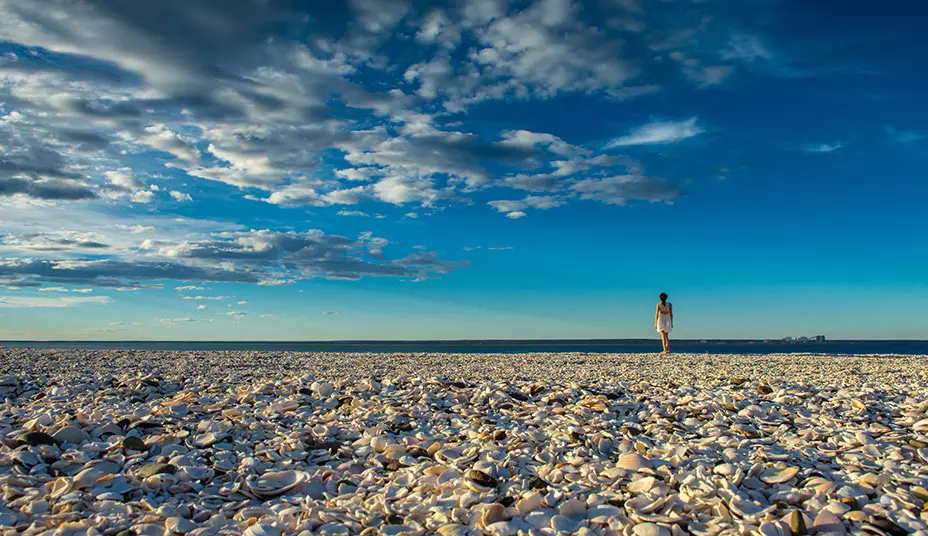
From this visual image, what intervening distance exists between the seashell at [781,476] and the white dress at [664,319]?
1316 centimetres

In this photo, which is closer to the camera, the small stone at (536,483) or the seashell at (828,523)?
the seashell at (828,523)

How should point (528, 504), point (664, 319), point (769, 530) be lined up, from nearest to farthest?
point (769, 530) < point (528, 504) < point (664, 319)

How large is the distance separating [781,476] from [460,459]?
2.35 meters

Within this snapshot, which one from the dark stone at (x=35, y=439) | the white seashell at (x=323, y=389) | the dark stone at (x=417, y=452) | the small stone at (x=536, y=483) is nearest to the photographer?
the small stone at (x=536, y=483)

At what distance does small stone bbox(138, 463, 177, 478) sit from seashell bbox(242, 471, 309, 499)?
65 cm

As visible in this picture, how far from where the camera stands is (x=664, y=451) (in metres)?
4.91

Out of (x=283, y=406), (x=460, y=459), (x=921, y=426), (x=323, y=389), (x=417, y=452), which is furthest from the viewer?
(x=323, y=389)

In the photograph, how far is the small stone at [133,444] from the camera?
5148 mm

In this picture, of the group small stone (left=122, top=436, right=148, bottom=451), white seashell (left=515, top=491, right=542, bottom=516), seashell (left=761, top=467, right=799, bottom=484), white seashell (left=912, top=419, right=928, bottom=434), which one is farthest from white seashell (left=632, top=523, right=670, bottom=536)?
small stone (left=122, top=436, right=148, bottom=451)

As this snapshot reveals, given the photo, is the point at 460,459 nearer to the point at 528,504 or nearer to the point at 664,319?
the point at 528,504

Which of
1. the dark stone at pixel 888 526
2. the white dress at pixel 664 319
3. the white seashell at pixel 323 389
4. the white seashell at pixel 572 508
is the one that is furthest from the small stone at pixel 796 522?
the white dress at pixel 664 319

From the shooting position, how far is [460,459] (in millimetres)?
4762

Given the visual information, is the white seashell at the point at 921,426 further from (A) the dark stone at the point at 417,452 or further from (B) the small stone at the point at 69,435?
(B) the small stone at the point at 69,435

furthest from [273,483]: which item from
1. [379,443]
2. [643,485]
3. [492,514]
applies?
[643,485]
